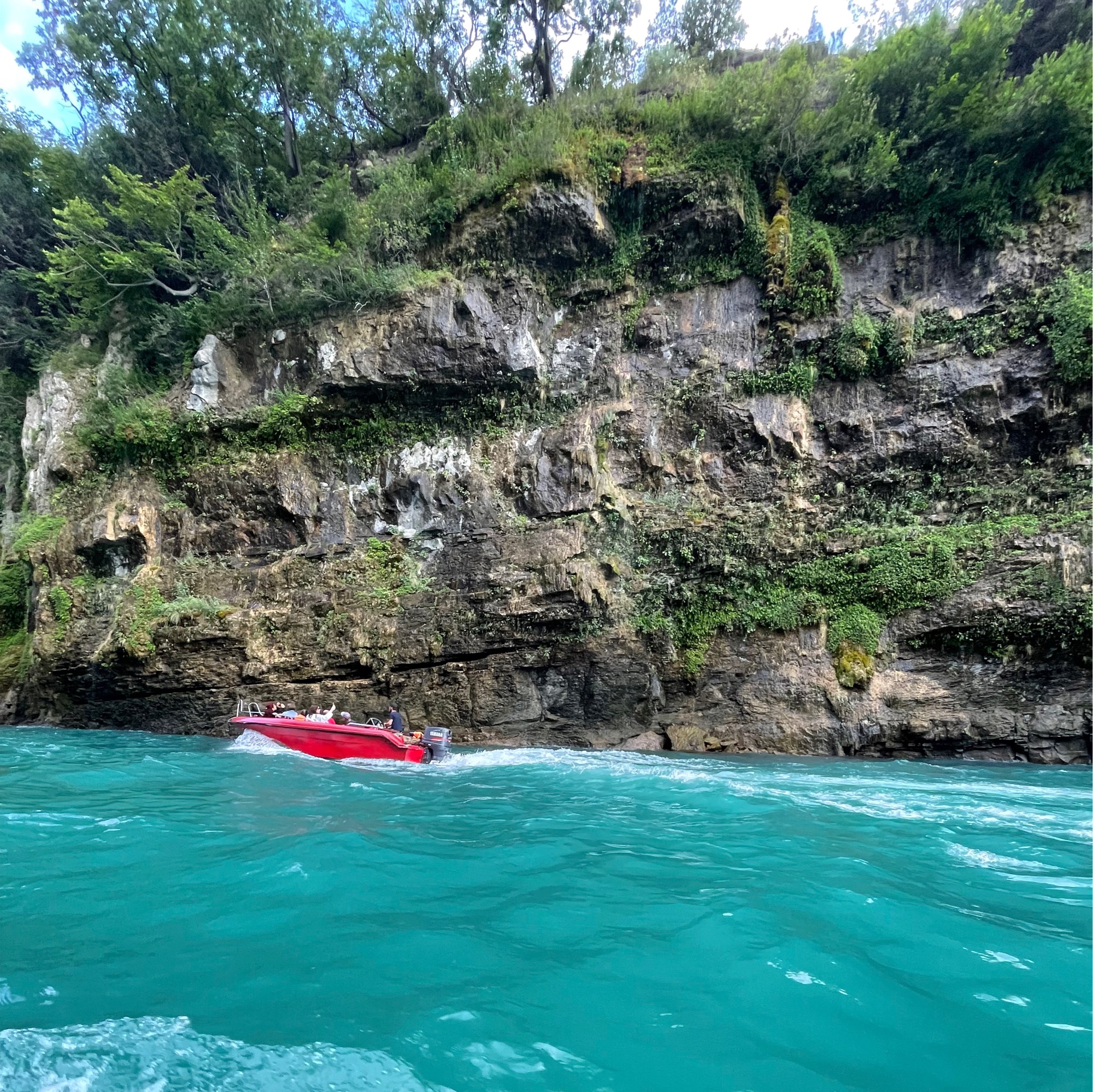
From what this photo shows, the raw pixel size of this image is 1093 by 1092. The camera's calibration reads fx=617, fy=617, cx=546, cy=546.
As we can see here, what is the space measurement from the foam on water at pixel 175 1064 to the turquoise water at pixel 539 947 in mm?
12

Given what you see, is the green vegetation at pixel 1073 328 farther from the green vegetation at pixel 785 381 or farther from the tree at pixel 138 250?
the tree at pixel 138 250

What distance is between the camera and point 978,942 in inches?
155

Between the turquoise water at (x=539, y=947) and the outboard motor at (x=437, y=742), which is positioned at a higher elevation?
the turquoise water at (x=539, y=947)

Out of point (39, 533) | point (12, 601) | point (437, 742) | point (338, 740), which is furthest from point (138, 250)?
point (437, 742)

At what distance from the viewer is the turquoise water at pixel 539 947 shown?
275 centimetres

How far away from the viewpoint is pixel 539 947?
3797 millimetres

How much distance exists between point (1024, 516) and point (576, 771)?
1113 cm

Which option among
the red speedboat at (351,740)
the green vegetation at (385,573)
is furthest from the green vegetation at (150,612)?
the red speedboat at (351,740)

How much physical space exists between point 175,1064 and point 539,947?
6.34 ft

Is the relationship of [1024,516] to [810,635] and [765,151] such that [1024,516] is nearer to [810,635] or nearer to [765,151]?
[810,635]

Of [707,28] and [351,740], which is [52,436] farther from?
[707,28]

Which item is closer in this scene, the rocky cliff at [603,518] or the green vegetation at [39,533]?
the rocky cliff at [603,518]

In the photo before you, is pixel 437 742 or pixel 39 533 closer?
pixel 437 742

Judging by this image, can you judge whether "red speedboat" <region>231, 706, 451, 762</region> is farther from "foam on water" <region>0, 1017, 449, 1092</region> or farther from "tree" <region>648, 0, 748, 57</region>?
"tree" <region>648, 0, 748, 57</region>
